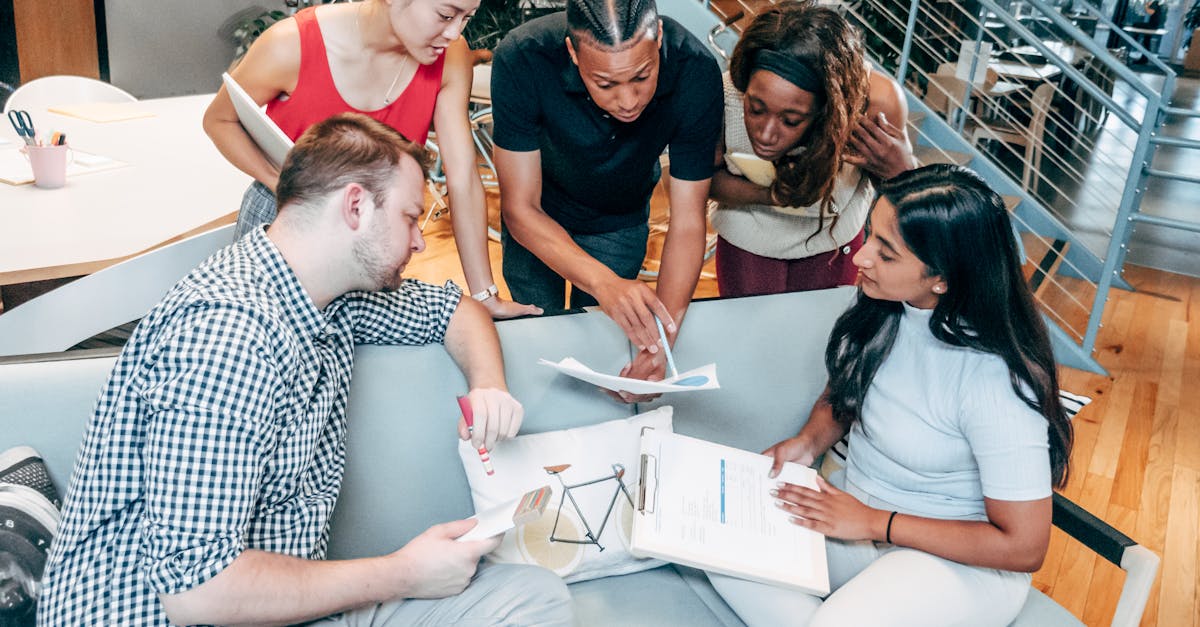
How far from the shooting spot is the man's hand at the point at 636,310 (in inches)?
68.1

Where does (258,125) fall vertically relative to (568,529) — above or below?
above

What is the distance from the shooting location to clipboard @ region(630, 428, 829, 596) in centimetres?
148

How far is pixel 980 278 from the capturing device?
1483mm

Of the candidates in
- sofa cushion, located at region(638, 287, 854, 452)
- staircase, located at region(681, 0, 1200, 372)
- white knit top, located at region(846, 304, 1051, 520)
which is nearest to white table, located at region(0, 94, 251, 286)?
sofa cushion, located at region(638, 287, 854, 452)

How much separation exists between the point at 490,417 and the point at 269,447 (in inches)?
14.9

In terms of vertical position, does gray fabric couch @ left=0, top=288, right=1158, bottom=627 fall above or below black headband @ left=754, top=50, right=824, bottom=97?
below

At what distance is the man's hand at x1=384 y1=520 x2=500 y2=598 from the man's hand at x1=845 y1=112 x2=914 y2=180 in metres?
1.18

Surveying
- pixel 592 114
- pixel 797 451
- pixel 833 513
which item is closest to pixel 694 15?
pixel 592 114

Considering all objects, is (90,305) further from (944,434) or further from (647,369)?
(944,434)

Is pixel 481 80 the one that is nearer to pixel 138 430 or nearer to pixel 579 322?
pixel 579 322

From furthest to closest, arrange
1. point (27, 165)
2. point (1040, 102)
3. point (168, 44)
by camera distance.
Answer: point (168, 44) → point (1040, 102) → point (27, 165)

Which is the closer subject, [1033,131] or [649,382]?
[649,382]

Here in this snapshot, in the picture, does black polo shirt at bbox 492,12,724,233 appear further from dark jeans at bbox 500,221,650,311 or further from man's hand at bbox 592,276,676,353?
man's hand at bbox 592,276,676,353

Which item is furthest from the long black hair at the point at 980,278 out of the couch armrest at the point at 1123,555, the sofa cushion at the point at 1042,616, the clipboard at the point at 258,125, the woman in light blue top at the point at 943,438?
the clipboard at the point at 258,125
